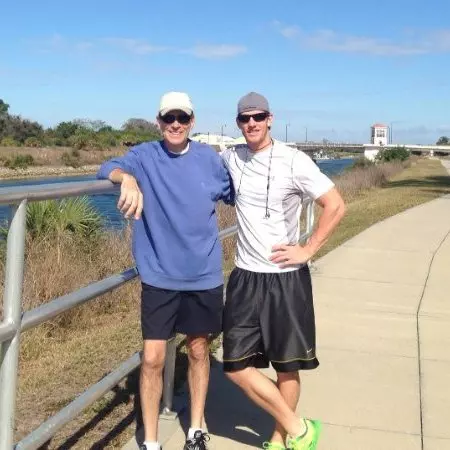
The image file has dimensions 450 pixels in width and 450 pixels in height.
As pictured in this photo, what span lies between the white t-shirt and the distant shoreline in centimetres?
5230

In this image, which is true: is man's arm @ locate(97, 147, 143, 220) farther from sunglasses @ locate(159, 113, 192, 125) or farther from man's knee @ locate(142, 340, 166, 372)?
man's knee @ locate(142, 340, 166, 372)

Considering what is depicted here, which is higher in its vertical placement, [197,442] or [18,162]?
[197,442]

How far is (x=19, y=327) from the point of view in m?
2.60

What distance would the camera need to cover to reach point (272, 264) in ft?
11.0

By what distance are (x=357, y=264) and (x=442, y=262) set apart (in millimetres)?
1299

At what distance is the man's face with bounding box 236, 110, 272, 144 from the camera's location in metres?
3.30

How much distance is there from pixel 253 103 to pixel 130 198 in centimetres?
74

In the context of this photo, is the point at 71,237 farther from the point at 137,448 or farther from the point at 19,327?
the point at 19,327

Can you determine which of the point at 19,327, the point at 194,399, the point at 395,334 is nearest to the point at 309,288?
the point at 194,399

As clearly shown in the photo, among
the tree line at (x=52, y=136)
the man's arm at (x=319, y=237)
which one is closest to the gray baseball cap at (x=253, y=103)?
the man's arm at (x=319, y=237)

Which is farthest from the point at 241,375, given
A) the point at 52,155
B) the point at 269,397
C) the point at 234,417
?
the point at 52,155

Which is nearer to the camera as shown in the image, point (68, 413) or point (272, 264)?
point (68, 413)

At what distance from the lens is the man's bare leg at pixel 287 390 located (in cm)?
349

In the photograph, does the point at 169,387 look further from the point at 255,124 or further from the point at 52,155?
the point at 52,155
